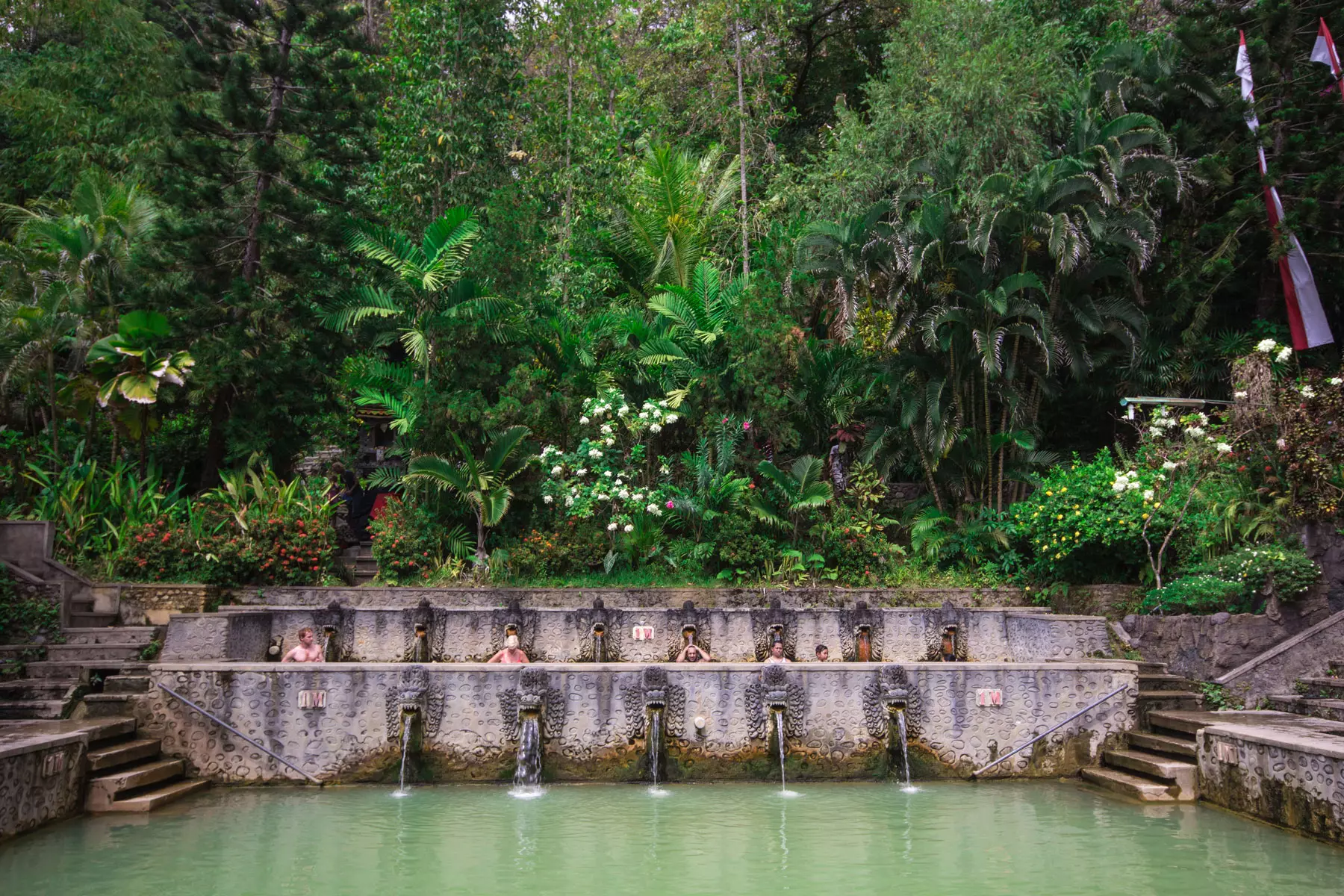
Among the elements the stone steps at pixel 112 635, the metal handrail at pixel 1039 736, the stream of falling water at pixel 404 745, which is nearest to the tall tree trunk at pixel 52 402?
the stone steps at pixel 112 635

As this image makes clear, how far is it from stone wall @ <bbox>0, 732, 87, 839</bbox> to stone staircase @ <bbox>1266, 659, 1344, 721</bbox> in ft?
34.2

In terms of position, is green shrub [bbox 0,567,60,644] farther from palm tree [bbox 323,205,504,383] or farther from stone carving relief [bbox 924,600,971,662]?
stone carving relief [bbox 924,600,971,662]

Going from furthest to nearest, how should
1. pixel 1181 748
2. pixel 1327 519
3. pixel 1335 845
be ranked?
pixel 1327 519, pixel 1181 748, pixel 1335 845

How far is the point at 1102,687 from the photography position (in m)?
9.04

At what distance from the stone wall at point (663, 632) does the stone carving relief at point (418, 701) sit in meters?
1.88

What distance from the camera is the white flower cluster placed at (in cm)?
1145

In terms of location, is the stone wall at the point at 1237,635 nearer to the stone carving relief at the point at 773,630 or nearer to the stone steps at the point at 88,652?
the stone carving relief at the point at 773,630

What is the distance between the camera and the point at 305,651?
10023 mm

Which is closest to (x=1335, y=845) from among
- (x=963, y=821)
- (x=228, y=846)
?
(x=963, y=821)

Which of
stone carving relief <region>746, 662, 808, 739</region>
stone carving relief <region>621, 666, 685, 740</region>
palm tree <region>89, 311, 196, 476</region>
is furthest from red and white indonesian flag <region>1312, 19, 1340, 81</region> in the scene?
palm tree <region>89, 311, 196, 476</region>

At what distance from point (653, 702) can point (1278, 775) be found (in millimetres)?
4862

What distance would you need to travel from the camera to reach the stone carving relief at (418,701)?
869cm

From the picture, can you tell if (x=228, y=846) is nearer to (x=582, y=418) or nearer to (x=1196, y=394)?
(x=582, y=418)

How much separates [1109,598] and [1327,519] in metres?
2.51
